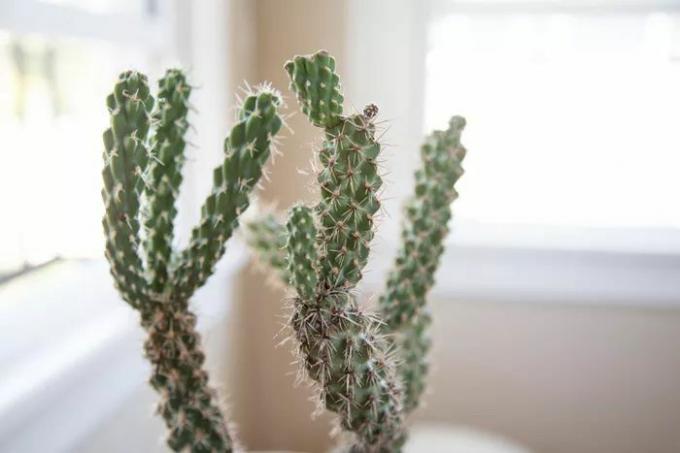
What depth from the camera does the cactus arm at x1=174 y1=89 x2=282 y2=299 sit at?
2.24 ft

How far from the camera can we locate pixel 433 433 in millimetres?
1383

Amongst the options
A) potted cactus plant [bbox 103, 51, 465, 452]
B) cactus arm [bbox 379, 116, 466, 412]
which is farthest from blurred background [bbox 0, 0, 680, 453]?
potted cactus plant [bbox 103, 51, 465, 452]

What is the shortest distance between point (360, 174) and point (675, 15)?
48.9 inches

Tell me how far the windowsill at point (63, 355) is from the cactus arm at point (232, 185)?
0.11m

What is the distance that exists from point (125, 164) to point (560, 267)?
120 cm

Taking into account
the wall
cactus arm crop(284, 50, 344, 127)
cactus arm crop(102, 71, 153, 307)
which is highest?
cactus arm crop(284, 50, 344, 127)

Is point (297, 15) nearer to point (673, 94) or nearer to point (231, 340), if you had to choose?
point (231, 340)

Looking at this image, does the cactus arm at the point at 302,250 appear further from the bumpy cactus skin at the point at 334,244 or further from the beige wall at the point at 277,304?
the beige wall at the point at 277,304

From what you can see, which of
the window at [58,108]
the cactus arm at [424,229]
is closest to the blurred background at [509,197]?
the window at [58,108]

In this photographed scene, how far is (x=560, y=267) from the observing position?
5.26ft

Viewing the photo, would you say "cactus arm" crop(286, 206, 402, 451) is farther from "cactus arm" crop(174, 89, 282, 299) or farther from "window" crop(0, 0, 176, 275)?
"window" crop(0, 0, 176, 275)

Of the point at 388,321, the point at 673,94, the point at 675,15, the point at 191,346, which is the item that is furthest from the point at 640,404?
the point at 191,346

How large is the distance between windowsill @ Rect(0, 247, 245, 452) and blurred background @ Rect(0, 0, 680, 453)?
282 mm

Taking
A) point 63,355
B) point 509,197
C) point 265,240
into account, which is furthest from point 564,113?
point 63,355
